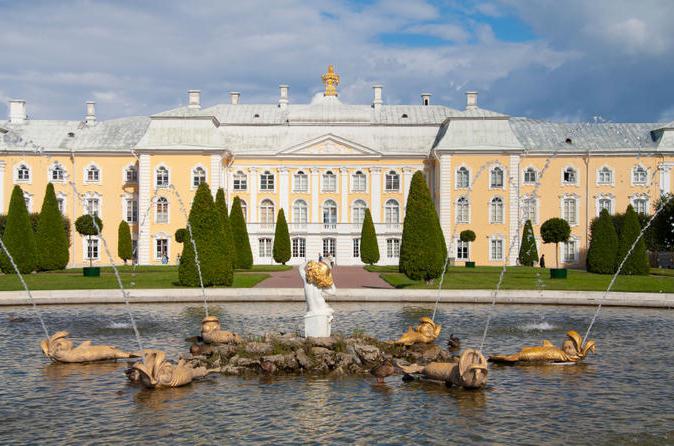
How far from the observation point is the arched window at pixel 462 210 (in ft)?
161

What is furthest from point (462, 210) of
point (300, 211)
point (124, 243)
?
point (124, 243)

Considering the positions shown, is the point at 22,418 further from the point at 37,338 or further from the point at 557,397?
the point at 557,397

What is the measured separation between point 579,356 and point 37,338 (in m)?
9.91

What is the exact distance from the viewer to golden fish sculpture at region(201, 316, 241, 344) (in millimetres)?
13266

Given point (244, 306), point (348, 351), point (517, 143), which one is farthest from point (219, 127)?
point (348, 351)

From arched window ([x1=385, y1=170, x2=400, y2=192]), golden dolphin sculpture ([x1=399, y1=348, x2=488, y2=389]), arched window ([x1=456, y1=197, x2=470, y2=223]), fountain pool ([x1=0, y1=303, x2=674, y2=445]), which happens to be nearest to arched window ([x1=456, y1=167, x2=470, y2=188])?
arched window ([x1=456, y1=197, x2=470, y2=223])

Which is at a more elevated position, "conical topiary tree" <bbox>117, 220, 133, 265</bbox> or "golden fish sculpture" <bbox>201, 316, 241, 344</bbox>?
"conical topiary tree" <bbox>117, 220, 133, 265</bbox>

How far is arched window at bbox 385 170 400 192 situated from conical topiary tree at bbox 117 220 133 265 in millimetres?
17313

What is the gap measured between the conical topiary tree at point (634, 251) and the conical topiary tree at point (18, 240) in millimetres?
25172

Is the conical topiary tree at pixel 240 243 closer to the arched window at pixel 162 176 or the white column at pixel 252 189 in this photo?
the arched window at pixel 162 176

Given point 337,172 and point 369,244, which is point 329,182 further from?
point 369,244

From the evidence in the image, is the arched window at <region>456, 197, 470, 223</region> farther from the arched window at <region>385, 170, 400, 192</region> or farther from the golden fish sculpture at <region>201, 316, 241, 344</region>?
A: the golden fish sculpture at <region>201, 316, 241, 344</region>

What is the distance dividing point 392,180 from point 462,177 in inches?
207

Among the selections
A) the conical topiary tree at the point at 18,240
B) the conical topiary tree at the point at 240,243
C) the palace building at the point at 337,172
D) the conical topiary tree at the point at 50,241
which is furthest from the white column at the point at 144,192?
the conical topiary tree at the point at 18,240
